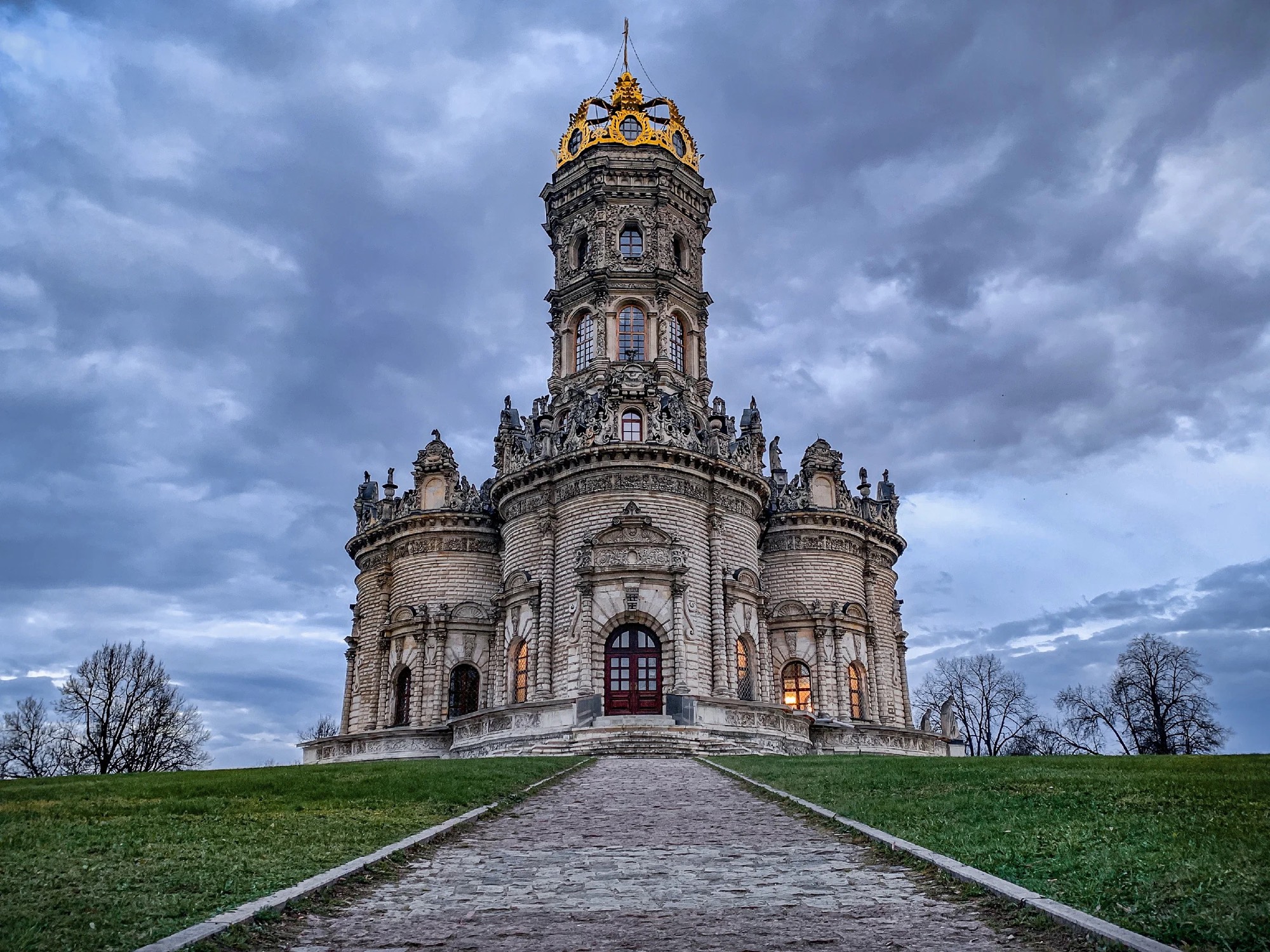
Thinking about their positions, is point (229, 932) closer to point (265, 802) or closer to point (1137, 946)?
point (1137, 946)

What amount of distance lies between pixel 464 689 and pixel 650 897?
39.5 metres

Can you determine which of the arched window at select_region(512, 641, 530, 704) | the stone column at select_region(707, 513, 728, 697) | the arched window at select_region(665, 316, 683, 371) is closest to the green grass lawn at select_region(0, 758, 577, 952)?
the stone column at select_region(707, 513, 728, 697)

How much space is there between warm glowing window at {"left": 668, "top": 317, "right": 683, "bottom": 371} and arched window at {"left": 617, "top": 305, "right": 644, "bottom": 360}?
60.4 inches

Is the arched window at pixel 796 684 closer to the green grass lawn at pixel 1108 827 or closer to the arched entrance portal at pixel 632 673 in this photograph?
the arched entrance portal at pixel 632 673

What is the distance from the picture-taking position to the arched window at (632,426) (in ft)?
144

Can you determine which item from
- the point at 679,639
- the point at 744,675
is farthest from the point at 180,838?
the point at 744,675

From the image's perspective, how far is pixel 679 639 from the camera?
39562mm

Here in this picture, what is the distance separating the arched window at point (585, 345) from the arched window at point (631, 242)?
147 inches

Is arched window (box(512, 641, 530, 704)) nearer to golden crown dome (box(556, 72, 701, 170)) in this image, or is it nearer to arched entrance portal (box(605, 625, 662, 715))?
arched entrance portal (box(605, 625, 662, 715))

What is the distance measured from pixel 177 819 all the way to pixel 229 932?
25.2ft

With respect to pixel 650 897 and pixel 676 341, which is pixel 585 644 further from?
pixel 650 897

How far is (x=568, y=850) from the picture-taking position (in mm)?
12398

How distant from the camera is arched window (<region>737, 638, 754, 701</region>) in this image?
43.1 meters

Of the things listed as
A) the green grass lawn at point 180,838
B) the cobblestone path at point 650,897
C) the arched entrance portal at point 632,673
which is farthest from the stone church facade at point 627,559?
the cobblestone path at point 650,897
